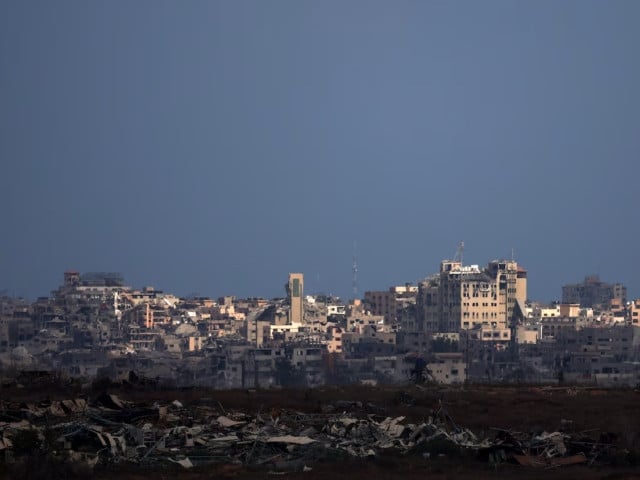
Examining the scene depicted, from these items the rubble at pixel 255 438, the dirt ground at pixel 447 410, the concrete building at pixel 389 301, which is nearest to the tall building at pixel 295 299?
the concrete building at pixel 389 301

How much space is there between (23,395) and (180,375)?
61.9 meters

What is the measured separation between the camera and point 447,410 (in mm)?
27750

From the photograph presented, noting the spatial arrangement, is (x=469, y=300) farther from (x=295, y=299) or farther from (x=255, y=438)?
(x=255, y=438)

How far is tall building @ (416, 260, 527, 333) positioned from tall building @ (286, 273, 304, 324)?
408 inches

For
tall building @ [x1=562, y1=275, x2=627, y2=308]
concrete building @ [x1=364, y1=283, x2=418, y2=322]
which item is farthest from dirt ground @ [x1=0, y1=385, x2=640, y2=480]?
tall building @ [x1=562, y1=275, x2=627, y2=308]

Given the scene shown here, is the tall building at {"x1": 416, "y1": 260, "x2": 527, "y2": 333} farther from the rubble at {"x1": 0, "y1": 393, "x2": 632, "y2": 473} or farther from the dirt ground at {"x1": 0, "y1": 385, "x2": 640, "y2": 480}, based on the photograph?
the rubble at {"x1": 0, "y1": 393, "x2": 632, "y2": 473}

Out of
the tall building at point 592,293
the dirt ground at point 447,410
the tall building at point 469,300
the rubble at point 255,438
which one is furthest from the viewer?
the tall building at point 592,293

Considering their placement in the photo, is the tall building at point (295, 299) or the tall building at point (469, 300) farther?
the tall building at point (295, 299)

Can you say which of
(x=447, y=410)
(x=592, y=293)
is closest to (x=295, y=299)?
(x=592, y=293)

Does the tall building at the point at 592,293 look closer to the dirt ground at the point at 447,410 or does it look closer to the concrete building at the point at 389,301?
the concrete building at the point at 389,301

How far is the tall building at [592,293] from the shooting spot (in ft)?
573

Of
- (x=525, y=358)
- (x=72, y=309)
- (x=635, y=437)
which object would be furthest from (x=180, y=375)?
(x=635, y=437)

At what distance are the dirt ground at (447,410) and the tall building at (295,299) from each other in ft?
341

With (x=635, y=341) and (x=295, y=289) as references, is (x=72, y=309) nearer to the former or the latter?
(x=295, y=289)
